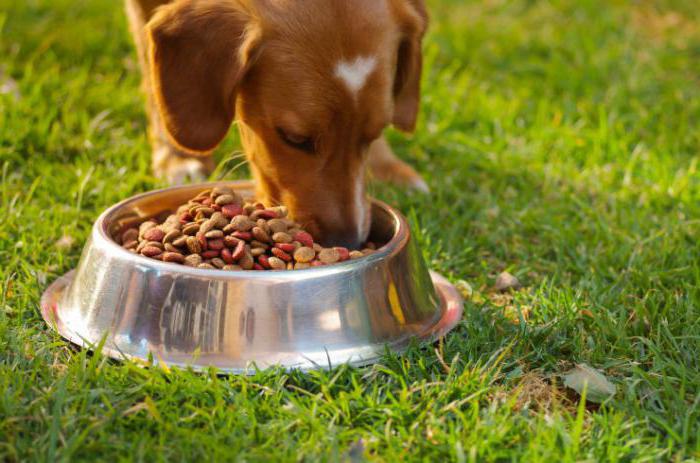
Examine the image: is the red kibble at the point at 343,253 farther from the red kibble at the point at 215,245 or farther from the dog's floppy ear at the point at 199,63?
the dog's floppy ear at the point at 199,63

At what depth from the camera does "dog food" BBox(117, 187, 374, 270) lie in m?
2.59

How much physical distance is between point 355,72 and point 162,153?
4.60 feet

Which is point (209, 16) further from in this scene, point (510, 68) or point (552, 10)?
point (552, 10)

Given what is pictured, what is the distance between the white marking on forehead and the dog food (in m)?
0.48

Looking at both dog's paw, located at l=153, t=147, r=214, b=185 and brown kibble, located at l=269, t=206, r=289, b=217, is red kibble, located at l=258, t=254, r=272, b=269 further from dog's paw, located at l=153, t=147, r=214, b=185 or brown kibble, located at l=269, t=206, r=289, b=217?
dog's paw, located at l=153, t=147, r=214, b=185

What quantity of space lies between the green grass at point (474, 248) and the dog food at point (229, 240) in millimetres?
375

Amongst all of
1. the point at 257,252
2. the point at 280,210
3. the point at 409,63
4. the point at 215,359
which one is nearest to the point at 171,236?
the point at 257,252

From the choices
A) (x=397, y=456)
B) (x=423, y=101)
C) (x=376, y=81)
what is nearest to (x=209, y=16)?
(x=376, y=81)

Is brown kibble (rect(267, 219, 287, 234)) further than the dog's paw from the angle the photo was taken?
No

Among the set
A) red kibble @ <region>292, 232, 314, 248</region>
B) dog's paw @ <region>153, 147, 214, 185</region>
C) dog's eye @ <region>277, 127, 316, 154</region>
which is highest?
dog's eye @ <region>277, 127, 316, 154</region>

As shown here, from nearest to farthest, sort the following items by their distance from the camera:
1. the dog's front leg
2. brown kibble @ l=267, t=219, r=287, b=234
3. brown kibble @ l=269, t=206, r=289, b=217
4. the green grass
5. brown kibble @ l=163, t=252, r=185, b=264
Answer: the green grass
brown kibble @ l=163, t=252, r=185, b=264
brown kibble @ l=267, t=219, r=287, b=234
brown kibble @ l=269, t=206, r=289, b=217
the dog's front leg

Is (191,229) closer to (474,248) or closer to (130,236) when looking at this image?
(130,236)

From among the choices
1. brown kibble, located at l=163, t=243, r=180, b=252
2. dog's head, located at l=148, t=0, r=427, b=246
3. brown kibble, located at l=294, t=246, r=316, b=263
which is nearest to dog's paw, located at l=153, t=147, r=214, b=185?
dog's head, located at l=148, t=0, r=427, b=246

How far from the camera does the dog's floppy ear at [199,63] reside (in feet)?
9.28
